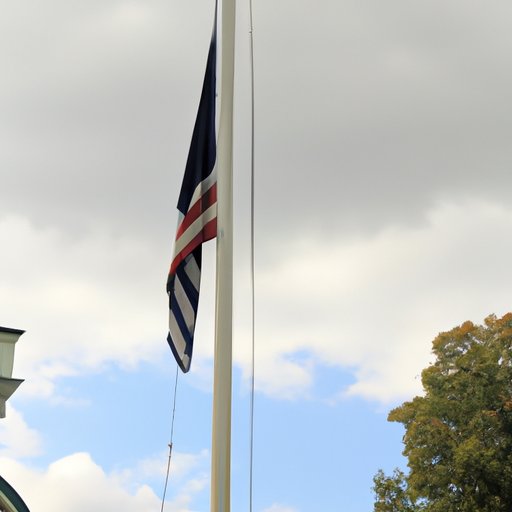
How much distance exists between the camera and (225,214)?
7367mm

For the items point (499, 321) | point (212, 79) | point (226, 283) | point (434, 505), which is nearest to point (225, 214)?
point (226, 283)

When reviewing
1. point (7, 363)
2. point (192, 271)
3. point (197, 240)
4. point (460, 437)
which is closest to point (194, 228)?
point (197, 240)

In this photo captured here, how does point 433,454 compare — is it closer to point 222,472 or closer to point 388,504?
point 388,504

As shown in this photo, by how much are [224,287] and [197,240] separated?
73cm

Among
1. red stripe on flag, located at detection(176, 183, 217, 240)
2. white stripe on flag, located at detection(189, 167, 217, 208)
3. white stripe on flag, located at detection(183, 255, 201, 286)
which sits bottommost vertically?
white stripe on flag, located at detection(183, 255, 201, 286)

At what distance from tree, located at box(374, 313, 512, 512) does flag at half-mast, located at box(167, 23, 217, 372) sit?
29.8m

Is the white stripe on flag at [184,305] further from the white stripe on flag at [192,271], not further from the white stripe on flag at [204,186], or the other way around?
the white stripe on flag at [204,186]

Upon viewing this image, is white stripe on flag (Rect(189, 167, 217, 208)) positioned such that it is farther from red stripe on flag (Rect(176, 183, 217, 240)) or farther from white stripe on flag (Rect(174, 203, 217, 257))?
white stripe on flag (Rect(174, 203, 217, 257))

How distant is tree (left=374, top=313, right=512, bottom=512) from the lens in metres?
35.9

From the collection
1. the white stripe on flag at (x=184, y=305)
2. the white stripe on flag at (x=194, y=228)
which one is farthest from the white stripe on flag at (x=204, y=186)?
the white stripe on flag at (x=184, y=305)

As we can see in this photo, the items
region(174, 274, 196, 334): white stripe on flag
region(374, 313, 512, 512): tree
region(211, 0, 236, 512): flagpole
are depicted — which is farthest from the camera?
region(374, 313, 512, 512): tree

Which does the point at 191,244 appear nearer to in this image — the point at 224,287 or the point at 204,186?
the point at 204,186

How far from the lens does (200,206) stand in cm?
777

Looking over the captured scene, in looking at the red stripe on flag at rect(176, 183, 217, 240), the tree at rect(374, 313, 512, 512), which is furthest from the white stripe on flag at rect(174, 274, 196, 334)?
the tree at rect(374, 313, 512, 512)
